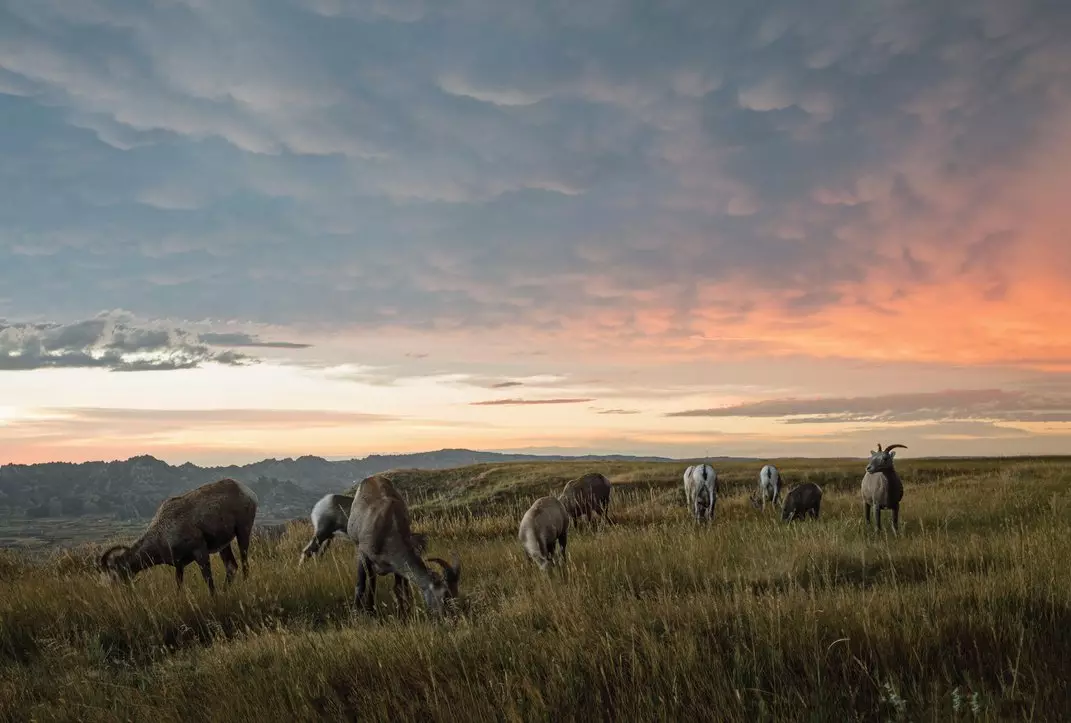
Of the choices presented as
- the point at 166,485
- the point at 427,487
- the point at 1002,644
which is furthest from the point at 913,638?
the point at 166,485

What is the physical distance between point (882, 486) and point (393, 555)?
1170 cm

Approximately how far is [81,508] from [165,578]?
18455 centimetres

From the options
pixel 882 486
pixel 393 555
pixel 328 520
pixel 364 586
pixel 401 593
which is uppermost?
pixel 882 486

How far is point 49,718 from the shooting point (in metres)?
6.06

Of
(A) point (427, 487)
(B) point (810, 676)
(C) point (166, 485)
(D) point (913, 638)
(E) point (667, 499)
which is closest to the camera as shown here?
(B) point (810, 676)

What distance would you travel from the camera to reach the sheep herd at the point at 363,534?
9.52 m

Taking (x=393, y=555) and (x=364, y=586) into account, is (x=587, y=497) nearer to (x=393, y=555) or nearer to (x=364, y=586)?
(x=364, y=586)

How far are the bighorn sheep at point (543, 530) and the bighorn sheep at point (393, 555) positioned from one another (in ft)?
8.68

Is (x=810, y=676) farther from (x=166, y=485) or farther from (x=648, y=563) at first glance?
(x=166, y=485)

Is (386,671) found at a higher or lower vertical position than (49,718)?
higher

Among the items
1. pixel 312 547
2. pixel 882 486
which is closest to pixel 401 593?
pixel 312 547

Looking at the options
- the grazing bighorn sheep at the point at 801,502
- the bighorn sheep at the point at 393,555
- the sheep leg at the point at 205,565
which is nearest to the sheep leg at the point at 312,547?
the sheep leg at the point at 205,565

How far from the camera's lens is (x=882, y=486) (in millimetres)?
15633

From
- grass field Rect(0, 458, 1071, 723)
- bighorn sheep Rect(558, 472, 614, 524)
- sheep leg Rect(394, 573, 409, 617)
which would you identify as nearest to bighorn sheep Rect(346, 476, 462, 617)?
sheep leg Rect(394, 573, 409, 617)
